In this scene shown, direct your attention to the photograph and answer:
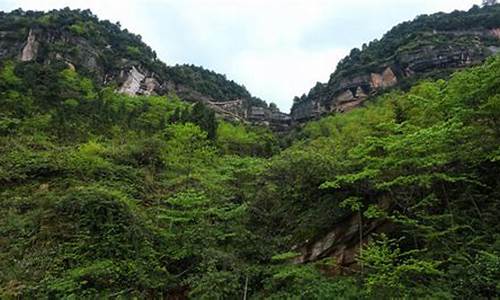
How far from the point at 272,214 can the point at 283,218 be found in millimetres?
440

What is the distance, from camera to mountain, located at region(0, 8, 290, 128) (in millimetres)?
48906

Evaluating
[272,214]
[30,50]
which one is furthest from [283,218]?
[30,50]

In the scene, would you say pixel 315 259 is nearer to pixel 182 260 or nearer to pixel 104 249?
pixel 182 260

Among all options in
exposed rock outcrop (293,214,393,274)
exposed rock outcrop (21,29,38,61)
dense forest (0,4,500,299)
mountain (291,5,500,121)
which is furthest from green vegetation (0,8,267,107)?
exposed rock outcrop (293,214,393,274)

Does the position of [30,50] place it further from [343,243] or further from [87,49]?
[343,243]

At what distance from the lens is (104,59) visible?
5331 centimetres

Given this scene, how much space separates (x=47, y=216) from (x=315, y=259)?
8.23 meters

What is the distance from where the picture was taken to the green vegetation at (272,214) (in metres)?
8.61

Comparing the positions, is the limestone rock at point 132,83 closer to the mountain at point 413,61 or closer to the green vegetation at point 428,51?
the mountain at point 413,61

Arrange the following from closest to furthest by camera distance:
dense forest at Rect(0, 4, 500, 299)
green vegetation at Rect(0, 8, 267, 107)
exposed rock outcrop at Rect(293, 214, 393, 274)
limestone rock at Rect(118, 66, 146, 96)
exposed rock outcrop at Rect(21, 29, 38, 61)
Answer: dense forest at Rect(0, 4, 500, 299) → exposed rock outcrop at Rect(293, 214, 393, 274) → exposed rock outcrop at Rect(21, 29, 38, 61) → green vegetation at Rect(0, 8, 267, 107) → limestone rock at Rect(118, 66, 146, 96)

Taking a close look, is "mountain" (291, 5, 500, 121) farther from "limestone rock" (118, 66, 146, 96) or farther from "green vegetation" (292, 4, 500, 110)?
"limestone rock" (118, 66, 146, 96)

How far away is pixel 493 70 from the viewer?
9.20 m

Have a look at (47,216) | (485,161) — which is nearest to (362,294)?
(485,161)

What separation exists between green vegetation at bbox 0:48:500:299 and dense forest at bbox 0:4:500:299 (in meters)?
0.04
